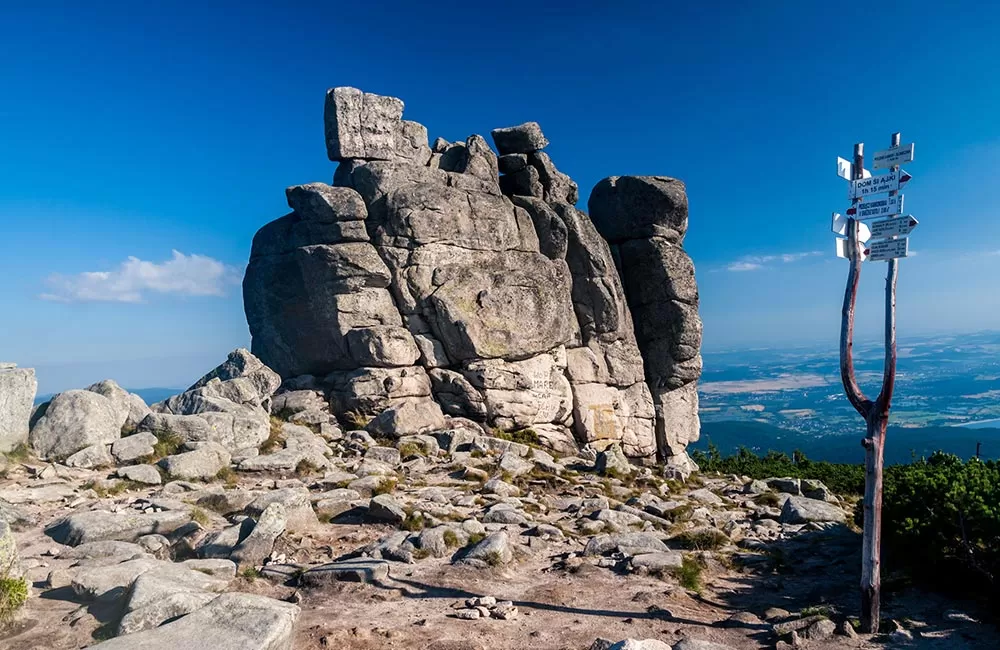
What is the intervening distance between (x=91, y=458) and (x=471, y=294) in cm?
1844

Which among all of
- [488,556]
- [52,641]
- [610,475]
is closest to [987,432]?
[610,475]

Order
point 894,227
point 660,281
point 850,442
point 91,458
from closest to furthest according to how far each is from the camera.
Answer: point 894,227 → point 91,458 → point 660,281 → point 850,442

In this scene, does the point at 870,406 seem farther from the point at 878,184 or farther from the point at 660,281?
the point at 660,281

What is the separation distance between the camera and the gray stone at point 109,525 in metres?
14.4

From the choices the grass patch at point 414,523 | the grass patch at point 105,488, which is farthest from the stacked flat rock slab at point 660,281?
the grass patch at point 105,488

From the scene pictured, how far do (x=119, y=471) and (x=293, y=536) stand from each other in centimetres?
802

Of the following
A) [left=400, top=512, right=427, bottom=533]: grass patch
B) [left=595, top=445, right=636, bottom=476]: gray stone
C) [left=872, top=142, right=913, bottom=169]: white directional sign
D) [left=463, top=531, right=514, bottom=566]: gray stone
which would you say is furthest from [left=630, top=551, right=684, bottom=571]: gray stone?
[left=595, top=445, right=636, bottom=476]: gray stone

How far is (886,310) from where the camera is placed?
1100cm

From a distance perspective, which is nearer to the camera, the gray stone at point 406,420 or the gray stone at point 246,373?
the gray stone at point 406,420

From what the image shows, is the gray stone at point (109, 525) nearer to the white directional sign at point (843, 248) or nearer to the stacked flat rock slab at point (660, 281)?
the white directional sign at point (843, 248)

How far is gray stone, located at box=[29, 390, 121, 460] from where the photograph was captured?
67.8 feet

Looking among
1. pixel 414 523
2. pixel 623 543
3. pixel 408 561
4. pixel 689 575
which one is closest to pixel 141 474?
pixel 414 523

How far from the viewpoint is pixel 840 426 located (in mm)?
176875

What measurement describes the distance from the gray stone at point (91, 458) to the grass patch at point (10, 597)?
37.1 feet
